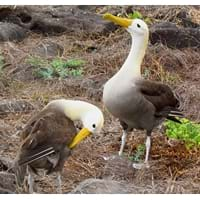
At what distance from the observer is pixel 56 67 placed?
7.04m

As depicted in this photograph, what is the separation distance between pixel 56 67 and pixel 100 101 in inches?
32.2

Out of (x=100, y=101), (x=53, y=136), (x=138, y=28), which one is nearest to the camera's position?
(x=53, y=136)

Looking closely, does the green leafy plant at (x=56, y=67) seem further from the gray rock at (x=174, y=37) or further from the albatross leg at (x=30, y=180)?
the albatross leg at (x=30, y=180)

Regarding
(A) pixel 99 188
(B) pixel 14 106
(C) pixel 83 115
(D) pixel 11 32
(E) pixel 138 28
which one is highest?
→ (E) pixel 138 28

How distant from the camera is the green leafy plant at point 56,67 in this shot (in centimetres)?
689

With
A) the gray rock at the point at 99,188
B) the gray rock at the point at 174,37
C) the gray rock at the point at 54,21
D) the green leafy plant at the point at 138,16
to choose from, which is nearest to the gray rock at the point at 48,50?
the gray rock at the point at 54,21

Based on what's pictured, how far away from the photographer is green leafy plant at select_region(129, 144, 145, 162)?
5.22 m

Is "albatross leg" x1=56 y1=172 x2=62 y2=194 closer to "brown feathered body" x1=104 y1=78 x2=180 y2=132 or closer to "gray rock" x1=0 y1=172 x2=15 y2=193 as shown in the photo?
"gray rock" x1=0 y1=172 x2=15 y2=193

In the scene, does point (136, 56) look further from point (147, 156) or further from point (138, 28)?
point (147, 156)

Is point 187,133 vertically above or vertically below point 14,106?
above

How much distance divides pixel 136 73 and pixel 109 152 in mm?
605

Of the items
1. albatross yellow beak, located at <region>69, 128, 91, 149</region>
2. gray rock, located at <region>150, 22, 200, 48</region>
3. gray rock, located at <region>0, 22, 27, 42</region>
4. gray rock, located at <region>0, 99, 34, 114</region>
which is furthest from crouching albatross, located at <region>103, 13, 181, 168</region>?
gray rock, located at <region>0, 22, 27, 42</region>

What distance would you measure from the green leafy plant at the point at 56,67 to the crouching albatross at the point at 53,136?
7.87ft

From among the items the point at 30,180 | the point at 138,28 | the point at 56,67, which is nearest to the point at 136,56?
the point at 138,28
